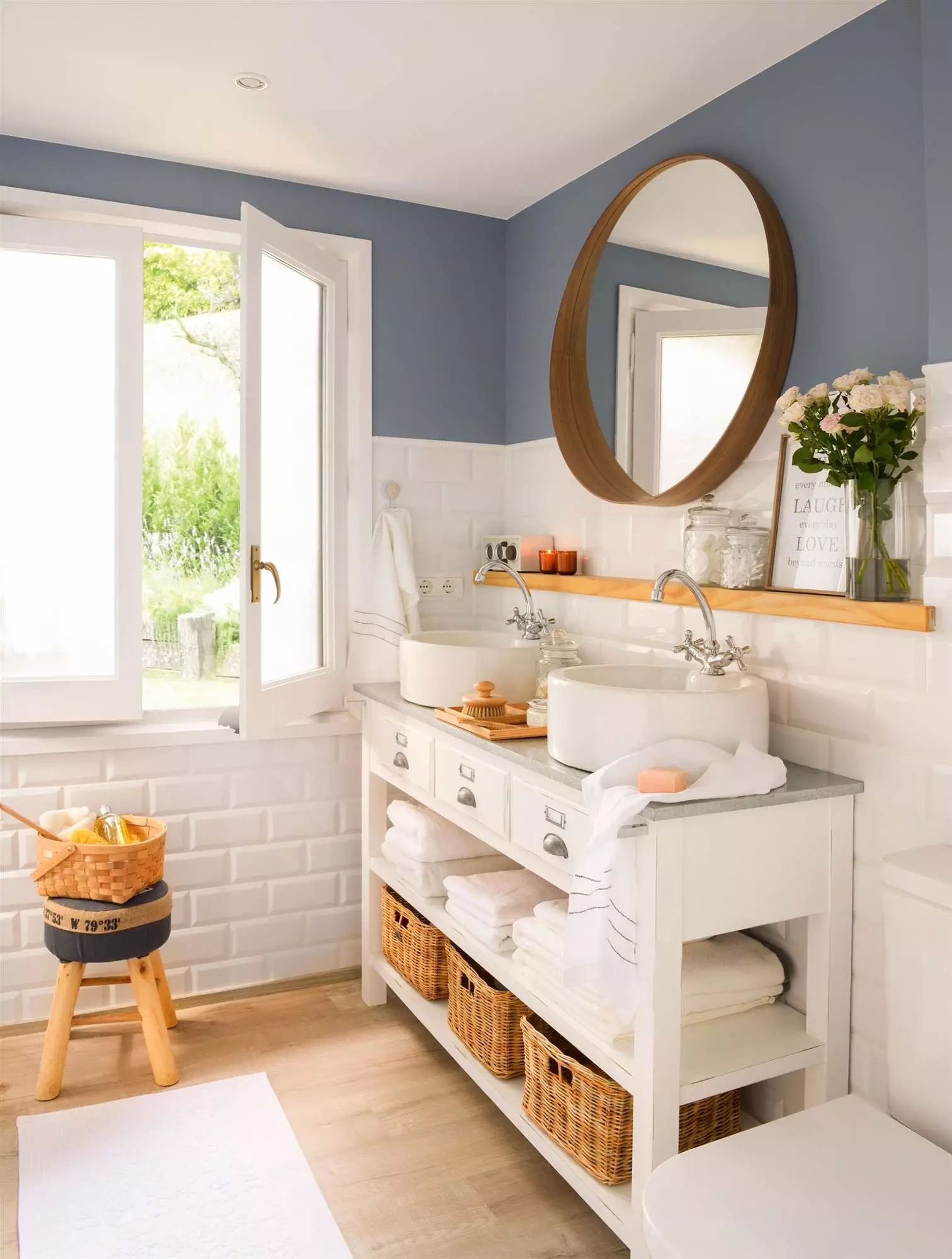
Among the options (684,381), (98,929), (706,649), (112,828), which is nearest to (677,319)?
(684,381)

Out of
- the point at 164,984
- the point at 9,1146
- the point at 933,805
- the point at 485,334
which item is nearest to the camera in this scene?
the point at 933,805

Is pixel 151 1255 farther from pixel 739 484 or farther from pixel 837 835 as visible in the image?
pixel 739 484

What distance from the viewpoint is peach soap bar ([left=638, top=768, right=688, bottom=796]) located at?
1552 millimetres

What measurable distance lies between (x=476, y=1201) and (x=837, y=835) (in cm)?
103

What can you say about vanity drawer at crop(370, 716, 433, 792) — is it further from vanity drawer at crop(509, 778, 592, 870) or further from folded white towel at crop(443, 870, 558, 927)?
vanity drawer at crop(509, 778, 592, 870)

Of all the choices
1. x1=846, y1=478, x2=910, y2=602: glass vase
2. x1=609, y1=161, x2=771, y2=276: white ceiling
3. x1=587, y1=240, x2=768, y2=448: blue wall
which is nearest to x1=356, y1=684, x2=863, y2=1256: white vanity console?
x1=846, y1=478, x2=910, y2=602: glass vase

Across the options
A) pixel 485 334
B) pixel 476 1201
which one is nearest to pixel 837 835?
pixel 476 1201

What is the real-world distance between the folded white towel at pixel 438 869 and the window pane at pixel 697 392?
1.04 m

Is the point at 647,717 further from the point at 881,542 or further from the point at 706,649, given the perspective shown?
the point at 881,542

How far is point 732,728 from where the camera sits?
1.71m

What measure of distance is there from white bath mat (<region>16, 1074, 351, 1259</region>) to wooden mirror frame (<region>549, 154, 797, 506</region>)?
5.62ft

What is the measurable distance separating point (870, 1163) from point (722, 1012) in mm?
462

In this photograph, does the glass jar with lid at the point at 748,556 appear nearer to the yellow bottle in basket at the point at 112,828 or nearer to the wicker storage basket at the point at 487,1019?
the wicker storage basket at the point at 487,1019

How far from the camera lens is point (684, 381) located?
Answer: 89.5 inches
